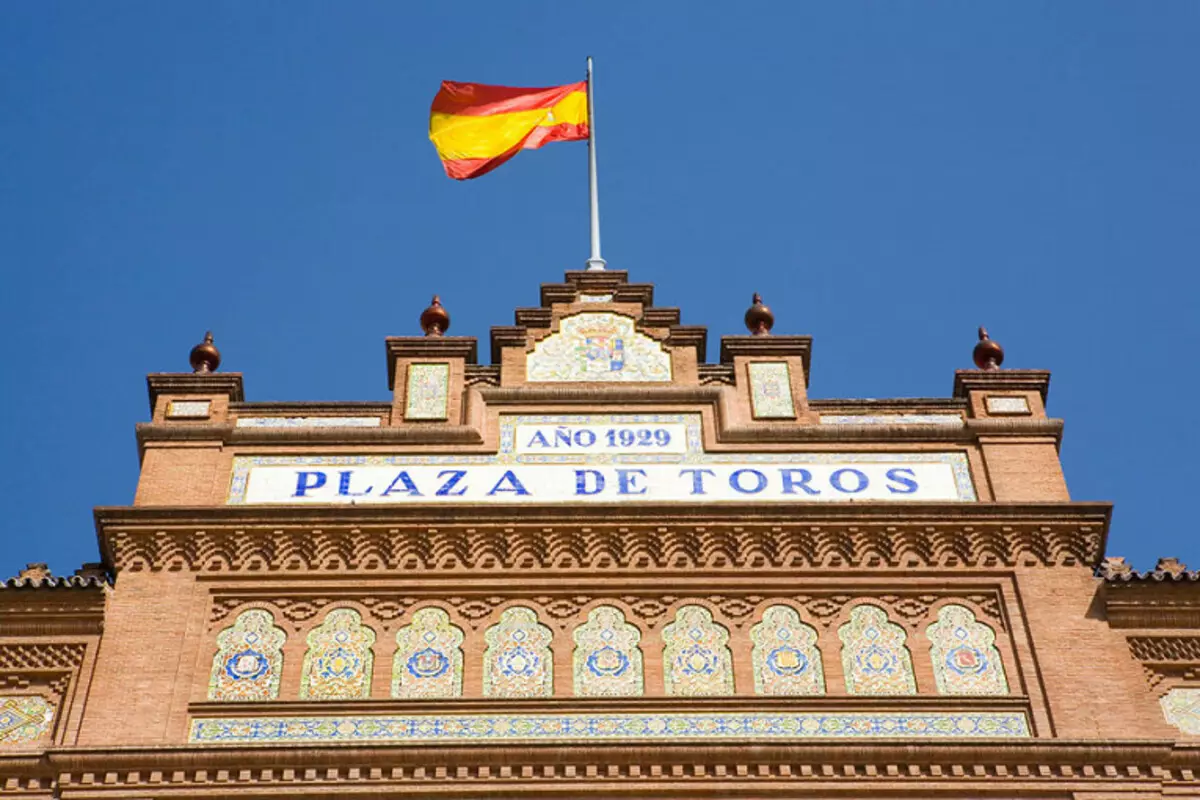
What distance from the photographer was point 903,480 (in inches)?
640

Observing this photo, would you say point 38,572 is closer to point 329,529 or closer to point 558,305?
point 329,529

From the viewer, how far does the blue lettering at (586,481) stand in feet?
52.7

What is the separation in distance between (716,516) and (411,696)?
2.70 meters

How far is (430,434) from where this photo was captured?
16531 mm

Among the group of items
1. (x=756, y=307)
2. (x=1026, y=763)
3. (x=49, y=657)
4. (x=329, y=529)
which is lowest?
(x=1026, y=763)

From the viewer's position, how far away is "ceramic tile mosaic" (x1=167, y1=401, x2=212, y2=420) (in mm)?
16750

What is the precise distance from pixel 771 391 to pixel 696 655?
2996 millimetres

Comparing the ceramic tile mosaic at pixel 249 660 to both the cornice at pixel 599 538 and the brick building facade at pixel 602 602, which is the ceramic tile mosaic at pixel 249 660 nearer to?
the brick building facade at pixel 602 602

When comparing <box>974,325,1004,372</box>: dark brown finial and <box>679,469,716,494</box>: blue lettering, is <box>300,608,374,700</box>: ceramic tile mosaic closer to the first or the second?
<box>679,469,716,494</box>: blue lettering

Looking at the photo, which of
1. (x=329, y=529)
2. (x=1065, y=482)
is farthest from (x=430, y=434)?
(x=1065, y=482)

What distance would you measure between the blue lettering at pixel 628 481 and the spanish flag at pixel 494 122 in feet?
17.0

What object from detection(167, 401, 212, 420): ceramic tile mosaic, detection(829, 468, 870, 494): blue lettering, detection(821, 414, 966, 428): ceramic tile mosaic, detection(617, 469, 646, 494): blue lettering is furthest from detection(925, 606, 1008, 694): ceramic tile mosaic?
detection(167, 401, 212, 420): ceramic tile mosaic

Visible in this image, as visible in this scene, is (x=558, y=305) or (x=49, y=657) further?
(x=558, y=305)

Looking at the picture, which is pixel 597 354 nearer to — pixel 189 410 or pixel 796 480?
pixel 796 480
